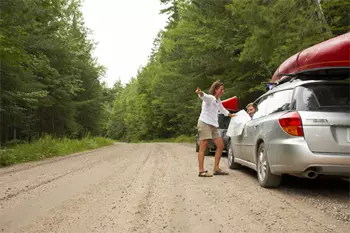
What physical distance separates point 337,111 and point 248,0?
6669 mm

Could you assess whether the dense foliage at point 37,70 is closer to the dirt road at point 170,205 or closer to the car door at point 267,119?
the dirt road at point 170,205

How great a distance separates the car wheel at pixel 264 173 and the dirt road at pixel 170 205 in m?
0.13

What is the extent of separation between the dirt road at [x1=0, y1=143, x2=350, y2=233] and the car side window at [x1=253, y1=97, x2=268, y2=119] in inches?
50.6

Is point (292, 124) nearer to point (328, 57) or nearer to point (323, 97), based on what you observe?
point (323, 97)

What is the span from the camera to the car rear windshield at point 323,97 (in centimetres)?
436

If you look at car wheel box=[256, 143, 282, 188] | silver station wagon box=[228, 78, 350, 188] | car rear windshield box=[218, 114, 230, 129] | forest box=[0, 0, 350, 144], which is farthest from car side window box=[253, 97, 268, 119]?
car rear windshield box=[218, 114, 230, 129]

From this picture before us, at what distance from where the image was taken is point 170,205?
154 inches

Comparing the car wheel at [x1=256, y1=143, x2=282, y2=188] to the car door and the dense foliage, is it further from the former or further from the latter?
the dense foliage

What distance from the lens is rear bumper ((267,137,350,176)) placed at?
13.4 ft

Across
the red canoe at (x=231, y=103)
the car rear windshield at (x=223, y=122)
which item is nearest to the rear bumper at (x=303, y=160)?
the red canoe at (x=231, y=103)

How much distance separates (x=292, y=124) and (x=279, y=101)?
90 centimetres

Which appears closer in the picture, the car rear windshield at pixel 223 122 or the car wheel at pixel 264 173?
the car wheel at pixel 264 173

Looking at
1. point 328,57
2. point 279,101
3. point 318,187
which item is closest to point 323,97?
point 328,57

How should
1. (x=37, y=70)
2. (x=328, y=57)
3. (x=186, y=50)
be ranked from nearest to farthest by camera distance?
1. (x=328, y=57)
2. (x=37, y=70)
3. (x=186, y=50)
